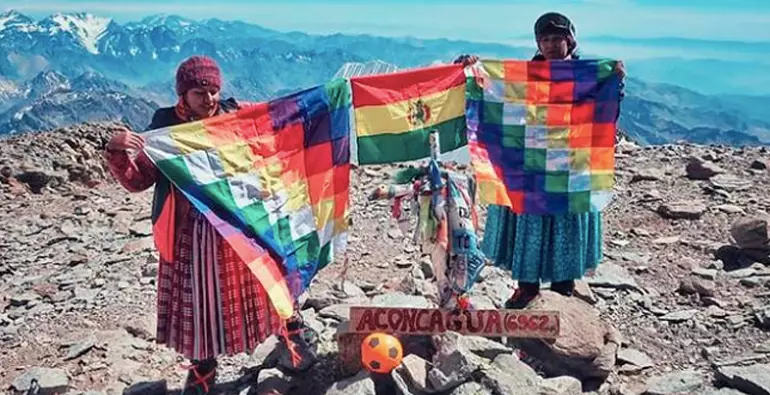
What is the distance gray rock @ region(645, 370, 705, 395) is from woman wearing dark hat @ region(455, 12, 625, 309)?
37.1 inches

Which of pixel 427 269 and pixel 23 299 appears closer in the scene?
pixel 427 269

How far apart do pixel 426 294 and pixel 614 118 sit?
2.13 metres

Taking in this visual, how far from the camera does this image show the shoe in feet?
19.1

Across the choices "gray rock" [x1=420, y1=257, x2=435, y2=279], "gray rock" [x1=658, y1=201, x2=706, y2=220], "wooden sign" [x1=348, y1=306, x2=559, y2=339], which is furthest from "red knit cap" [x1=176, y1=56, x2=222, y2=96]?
"gray rock" [x1=658, y1=201, x2=706, y2=220]

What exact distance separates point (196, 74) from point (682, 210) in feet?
22.6

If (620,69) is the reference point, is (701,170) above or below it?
below

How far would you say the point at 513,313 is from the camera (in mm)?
5129

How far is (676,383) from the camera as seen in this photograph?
17.3 ft

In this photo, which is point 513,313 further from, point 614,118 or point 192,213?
point 192,213

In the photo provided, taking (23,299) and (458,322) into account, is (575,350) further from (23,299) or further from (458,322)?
(23,299)

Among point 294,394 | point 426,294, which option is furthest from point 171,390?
point 426,294

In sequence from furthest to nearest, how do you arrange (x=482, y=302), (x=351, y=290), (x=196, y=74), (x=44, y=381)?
(x=351, y=290) < (x=482, y=302) < (x=44, y=381) < (x=196, y=74)

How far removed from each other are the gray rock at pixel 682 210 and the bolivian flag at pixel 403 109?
5.04 m

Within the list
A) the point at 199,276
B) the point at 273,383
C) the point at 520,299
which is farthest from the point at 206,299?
the point at 520,299
